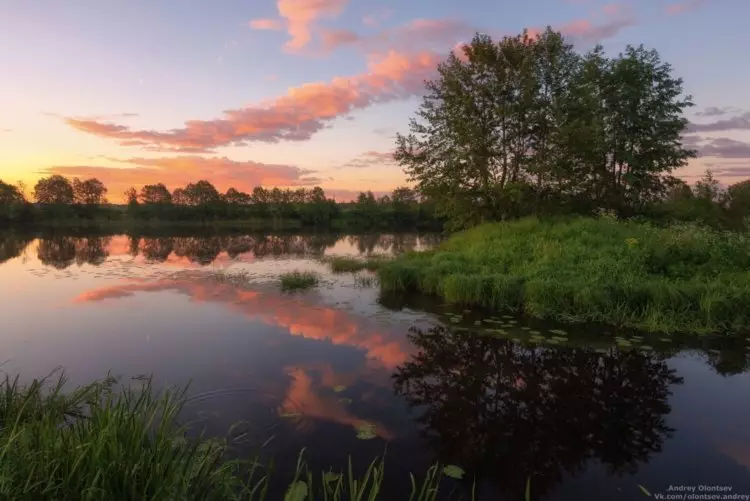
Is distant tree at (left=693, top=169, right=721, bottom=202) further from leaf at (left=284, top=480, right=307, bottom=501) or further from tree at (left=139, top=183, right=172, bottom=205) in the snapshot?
tree at (left=139, top=183, right=172, bottom=205)

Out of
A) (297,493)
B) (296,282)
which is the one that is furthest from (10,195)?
(297,493)

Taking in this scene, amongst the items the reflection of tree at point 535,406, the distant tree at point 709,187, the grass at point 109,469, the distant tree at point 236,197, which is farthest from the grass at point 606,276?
the distant tree at point 236,197

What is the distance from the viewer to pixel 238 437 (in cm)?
578

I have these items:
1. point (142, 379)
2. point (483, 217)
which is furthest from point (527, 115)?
point (142, 379)

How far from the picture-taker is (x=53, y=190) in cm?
10900

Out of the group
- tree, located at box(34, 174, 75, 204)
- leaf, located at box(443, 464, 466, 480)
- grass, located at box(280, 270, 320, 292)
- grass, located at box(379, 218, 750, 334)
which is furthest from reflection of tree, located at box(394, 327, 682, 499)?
tree, located at box(34, 174, 75, 204)

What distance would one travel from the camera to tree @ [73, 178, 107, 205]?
117m

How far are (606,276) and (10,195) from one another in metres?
118

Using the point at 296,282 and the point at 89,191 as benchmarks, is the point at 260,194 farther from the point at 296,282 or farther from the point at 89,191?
the point at 296,282

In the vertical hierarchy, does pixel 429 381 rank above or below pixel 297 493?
below

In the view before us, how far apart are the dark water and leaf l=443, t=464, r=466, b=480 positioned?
128 mm

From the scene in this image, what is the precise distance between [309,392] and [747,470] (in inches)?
262

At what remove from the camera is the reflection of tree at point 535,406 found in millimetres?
5527

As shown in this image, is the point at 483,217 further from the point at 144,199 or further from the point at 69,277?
the point at 144,199
